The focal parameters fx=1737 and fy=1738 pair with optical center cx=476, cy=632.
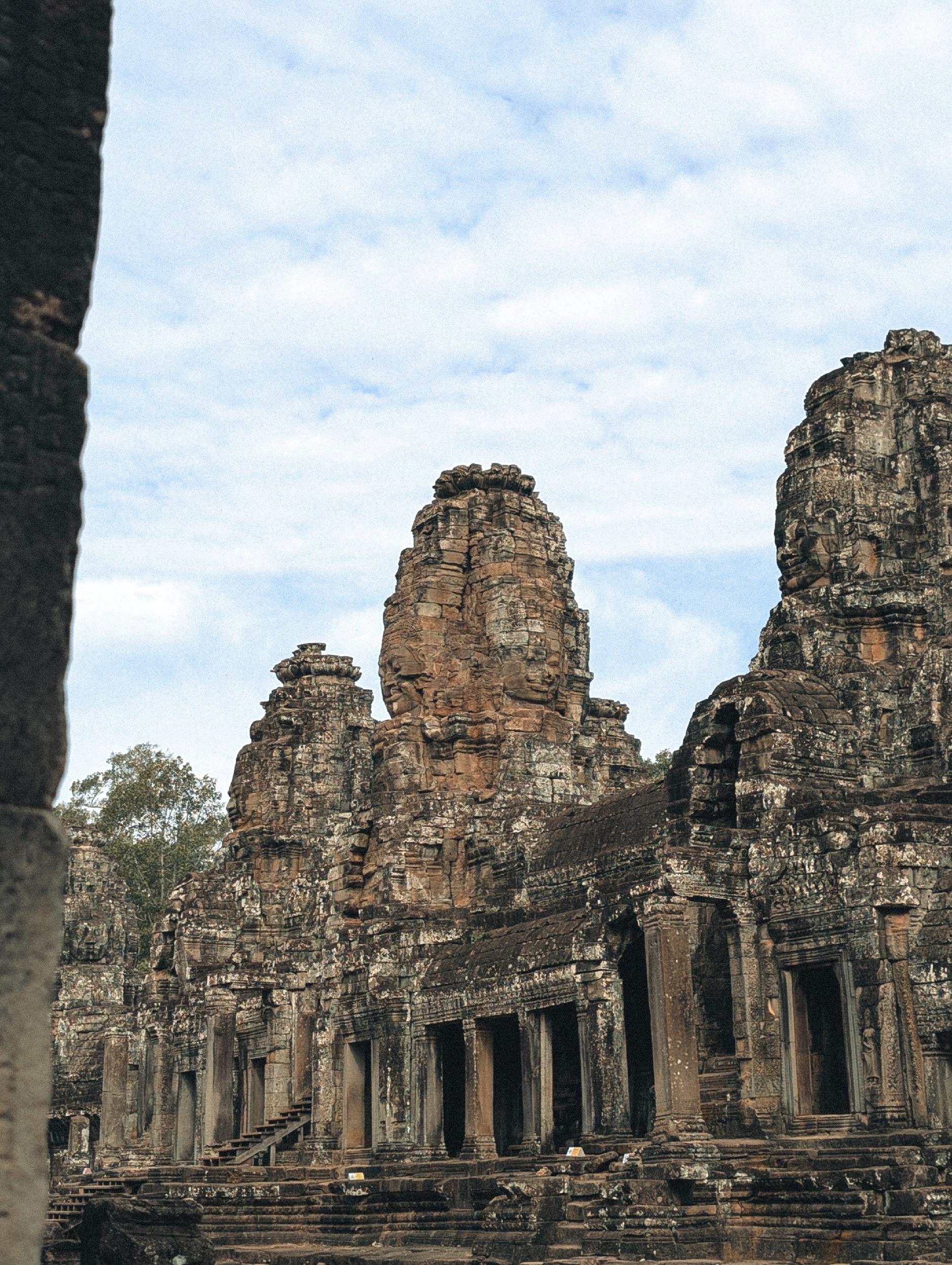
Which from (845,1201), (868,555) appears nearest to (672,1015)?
(845,1201)

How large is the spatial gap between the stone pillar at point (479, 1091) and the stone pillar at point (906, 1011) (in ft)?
26.1

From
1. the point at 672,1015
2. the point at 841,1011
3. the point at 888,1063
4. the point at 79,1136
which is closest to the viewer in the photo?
the point at 888,1063

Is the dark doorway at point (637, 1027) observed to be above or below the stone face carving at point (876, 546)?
below

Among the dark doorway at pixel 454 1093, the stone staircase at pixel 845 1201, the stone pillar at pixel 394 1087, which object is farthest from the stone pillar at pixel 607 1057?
the dark doorway at pixel 454 1093

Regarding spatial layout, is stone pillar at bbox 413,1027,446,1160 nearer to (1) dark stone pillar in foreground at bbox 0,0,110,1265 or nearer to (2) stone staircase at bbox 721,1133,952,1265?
(2) stone staircase at bbox 721,1133,952,1265

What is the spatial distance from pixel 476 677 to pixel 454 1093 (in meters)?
8.10

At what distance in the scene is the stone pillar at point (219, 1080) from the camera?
36281mm

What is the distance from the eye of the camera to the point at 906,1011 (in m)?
21.1

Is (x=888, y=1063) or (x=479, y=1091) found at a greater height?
(x=888, y=1063)

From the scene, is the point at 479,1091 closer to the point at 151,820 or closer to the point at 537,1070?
the point at 537,1070

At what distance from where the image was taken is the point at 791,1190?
19.0 meters

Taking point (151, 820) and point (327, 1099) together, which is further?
point (151, 820)

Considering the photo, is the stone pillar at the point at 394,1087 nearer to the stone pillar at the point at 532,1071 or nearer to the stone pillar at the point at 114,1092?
the stone pillar at the point at 532,1071

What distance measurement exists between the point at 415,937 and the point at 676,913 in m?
8.02
